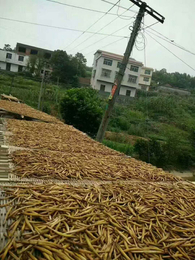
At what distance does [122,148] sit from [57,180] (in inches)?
412

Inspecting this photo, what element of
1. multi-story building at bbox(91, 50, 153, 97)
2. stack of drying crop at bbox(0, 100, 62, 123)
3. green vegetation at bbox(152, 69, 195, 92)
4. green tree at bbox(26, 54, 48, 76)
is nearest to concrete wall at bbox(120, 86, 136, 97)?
multi-story building at bbox(91, 50, 153, 97)

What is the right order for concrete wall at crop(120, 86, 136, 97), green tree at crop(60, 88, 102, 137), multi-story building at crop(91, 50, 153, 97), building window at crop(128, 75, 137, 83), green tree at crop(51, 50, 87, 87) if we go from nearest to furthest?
1. green tree at crop(60, 88, 102, 137)
2. green tree at crop(51, 50, 87, 87)
3. multi-story building at crop(91, 50, 153, 97)
4. building window at crop(128, 75, 137, 83)
5. concrete wall at crop(120, 86, 136, 97)

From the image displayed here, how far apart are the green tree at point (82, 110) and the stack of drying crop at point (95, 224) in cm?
1128

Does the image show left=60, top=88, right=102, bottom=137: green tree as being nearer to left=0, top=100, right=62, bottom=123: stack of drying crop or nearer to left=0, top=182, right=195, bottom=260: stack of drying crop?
left=0, top=100, right=62, bottom=123: stack of drying crop

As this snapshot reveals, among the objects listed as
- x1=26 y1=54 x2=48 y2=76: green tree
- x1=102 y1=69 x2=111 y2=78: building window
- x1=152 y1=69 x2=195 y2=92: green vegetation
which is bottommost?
x1=26 y1=54 x2=48 y2=76: green tree

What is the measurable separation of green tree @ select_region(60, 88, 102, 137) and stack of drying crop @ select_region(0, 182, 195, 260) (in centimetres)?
1128

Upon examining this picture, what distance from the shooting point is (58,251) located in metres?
1.18

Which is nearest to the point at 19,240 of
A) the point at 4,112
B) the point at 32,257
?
the point at 32,257

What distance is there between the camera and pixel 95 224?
56.7 inches

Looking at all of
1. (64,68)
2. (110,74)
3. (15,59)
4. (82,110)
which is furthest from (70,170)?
(15,59)

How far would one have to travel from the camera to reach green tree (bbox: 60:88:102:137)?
13219 mm

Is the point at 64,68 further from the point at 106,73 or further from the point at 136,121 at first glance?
the point at 136,121

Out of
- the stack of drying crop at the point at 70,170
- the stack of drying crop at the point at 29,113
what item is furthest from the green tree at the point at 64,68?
the stack of drying crop at the point at 70,170

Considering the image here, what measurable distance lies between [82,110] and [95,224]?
1185 cm
